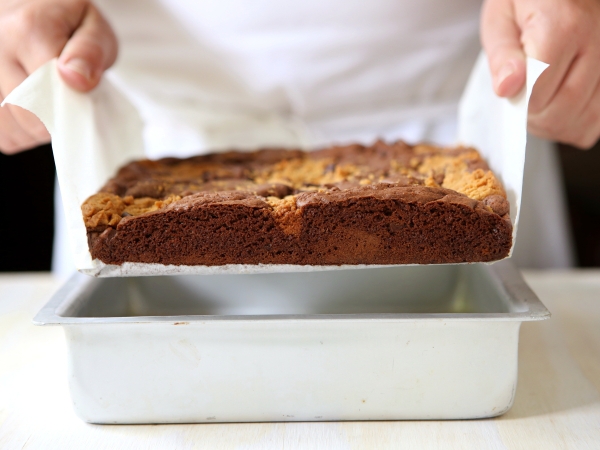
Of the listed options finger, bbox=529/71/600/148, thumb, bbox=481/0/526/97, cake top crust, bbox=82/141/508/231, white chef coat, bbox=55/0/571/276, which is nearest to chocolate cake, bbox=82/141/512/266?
cake top crust, bbox=82/141/508/231

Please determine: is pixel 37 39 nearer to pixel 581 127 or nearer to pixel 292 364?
pixel 292 364

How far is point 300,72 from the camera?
1313 millimetres

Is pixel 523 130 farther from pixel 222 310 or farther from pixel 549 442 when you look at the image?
pixel 222 310

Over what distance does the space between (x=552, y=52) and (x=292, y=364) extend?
1.92 feet

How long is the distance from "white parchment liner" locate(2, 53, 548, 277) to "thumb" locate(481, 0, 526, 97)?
0.02 m

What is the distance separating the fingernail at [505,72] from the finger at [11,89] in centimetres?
72

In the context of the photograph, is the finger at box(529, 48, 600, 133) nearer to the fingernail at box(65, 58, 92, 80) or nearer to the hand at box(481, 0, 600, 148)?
the hand at box(481, 0, 600, 148)

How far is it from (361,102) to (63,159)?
790 millimetres

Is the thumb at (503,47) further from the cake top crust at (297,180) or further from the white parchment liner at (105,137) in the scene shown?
the cake top crust at (297,180)

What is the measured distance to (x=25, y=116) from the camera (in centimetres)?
93

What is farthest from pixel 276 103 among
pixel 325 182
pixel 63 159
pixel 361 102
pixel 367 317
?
pixel 367 317

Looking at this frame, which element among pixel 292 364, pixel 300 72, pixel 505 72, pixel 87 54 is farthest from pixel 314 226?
pixel 300 72

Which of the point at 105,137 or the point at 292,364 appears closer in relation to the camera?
the point at 292,364

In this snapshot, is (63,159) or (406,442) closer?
(406,442)
